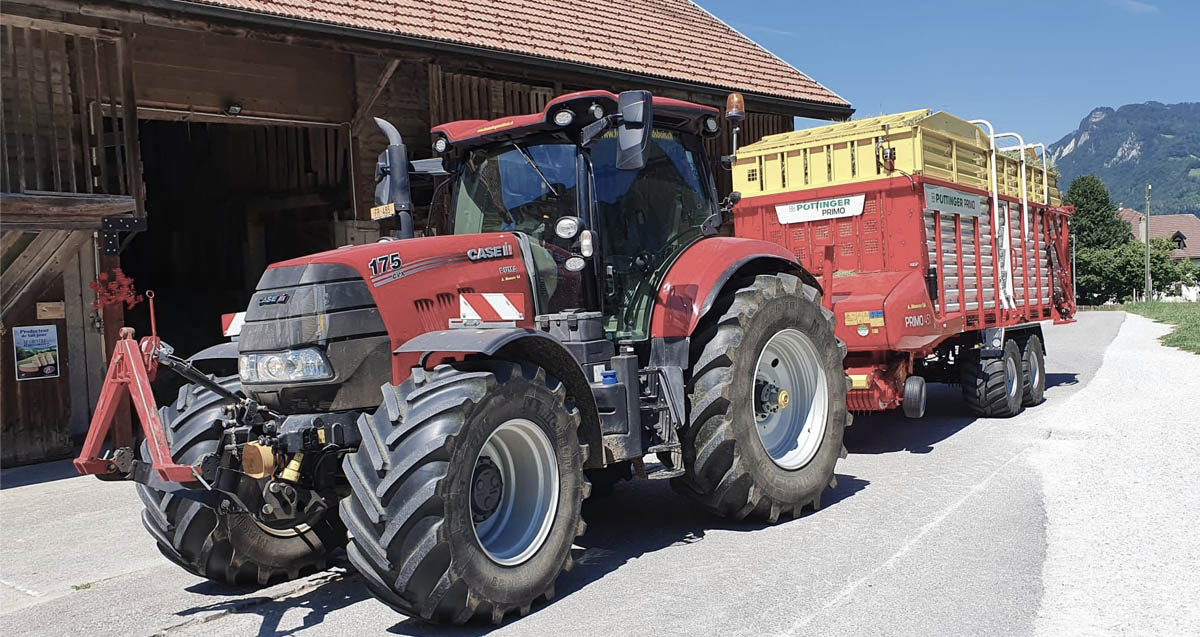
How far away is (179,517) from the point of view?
16.0ft

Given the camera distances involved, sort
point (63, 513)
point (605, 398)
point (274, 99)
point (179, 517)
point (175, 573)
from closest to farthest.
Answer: point (179, 517) → point (605, 398) → point (175, 573) → point (63, 513) → point (274, 99)

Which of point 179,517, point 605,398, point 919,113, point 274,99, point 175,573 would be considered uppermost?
point 274,99

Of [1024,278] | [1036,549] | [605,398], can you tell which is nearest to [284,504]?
[605,398]

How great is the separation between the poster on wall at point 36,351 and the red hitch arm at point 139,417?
6.09 m

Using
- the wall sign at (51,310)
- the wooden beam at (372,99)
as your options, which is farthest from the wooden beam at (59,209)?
the wooden beam at (372,99)

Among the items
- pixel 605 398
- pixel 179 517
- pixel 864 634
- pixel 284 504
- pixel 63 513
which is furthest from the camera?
pixel 63 513

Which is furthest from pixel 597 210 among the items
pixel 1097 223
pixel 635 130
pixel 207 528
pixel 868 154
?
pixel 1097 223

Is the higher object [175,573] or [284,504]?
[284,504]

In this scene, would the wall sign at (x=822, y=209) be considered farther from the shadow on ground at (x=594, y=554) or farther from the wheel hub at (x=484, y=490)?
the wheel hub at (x=484, y=490)

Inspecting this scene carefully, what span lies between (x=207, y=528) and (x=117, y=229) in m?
5.54

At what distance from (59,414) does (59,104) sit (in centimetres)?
293

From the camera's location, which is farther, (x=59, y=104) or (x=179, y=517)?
(x=59, y=104)

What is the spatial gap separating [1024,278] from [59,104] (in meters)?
10.1

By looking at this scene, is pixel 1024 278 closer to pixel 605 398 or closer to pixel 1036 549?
pixel 1036 549
